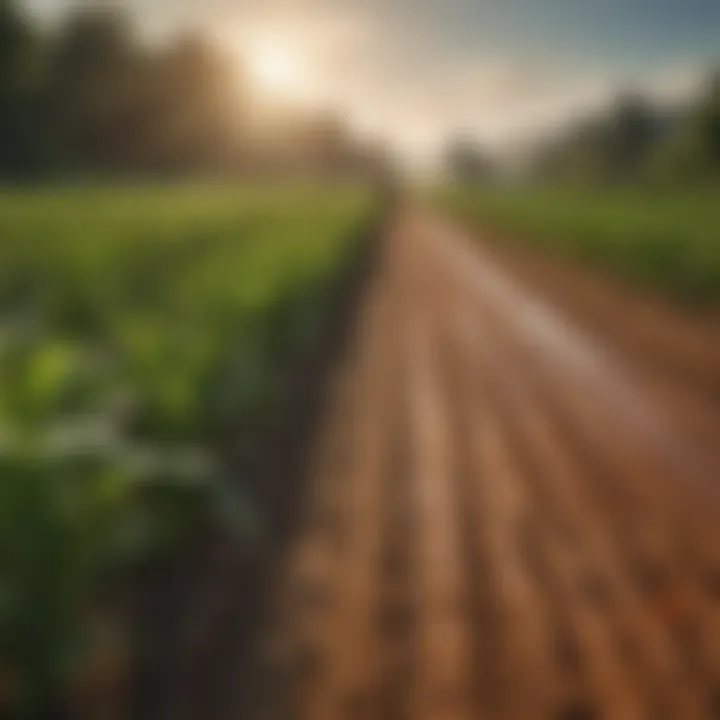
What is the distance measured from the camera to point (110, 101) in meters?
10.3

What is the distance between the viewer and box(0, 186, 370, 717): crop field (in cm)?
221

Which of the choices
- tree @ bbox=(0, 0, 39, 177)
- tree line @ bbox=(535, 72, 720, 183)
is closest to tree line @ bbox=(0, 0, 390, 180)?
tree @ bbox=(0, 0, 39, 177)

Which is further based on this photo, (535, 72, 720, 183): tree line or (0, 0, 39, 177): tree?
(535, 72, 720, 183): tree line

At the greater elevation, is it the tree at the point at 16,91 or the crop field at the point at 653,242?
the tree at the point at 16,91

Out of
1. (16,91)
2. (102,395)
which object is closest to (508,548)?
(102,395)

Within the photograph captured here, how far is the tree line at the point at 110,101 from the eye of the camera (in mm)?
6023

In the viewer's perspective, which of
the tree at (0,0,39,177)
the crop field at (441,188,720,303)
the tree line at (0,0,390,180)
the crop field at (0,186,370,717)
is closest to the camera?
the crop field at (0,186,370,717)

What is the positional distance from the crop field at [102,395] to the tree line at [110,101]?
0.57 meters

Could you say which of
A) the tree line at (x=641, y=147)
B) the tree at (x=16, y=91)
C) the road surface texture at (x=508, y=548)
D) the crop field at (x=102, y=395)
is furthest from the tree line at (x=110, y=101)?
the tree line at (x=641, y=147)

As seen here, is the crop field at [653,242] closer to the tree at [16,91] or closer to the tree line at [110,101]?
the tree line at [110,101]

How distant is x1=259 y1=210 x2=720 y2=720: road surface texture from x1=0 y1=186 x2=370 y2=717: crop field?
0.49 meters

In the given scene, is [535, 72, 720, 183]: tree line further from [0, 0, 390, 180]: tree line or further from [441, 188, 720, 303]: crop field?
[0, 0, 390, 180]: tree line

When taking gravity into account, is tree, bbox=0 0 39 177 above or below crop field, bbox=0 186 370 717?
above

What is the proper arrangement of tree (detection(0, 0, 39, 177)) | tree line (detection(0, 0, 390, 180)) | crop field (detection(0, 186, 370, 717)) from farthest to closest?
tree line (detection(0, 0, 390, 180)), tree (detection(0, 0, 39, 177)), crop field (detection(0, 186, 370, 717))
